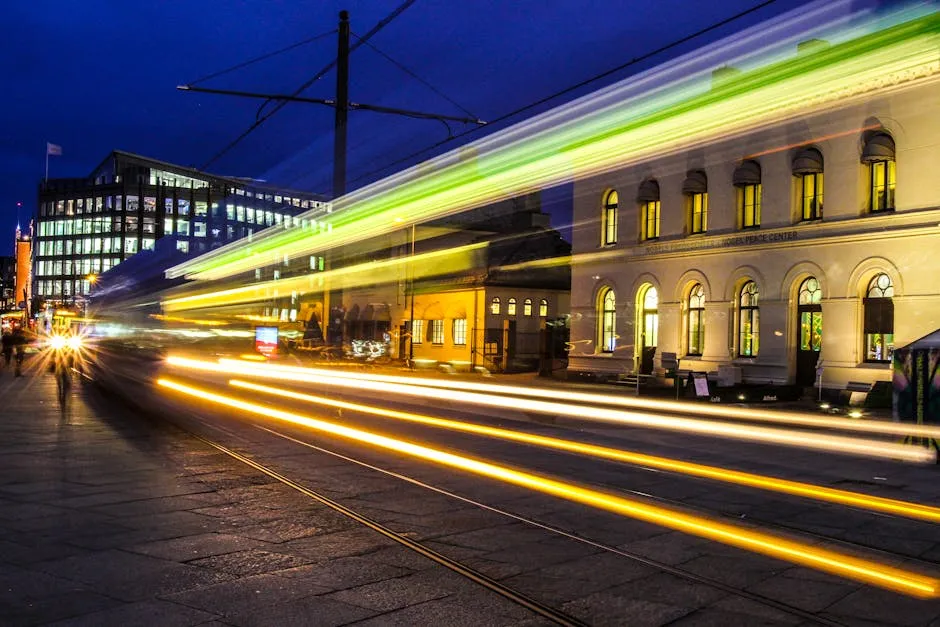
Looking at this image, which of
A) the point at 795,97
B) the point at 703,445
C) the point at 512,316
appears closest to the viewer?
the point at 703,445

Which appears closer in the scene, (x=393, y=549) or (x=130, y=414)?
(x=393, y=549)

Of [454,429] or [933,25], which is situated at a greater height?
[933,25]

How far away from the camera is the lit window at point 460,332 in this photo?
4419cm

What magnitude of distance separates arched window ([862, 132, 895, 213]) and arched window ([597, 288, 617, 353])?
10946 millimetres

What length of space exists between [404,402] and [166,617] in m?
18.0

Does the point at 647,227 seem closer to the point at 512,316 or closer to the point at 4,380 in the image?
the point at 512,316

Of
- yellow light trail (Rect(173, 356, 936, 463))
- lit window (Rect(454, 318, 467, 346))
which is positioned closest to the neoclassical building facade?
yellow light trail (Rect(173, 356, 936, 463))

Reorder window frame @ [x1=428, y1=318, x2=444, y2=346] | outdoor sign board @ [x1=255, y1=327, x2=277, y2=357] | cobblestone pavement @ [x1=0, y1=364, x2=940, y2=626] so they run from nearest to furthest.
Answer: cobblestone pavement @ [x1=0, y1=364, x2=940, y2=626] < outdoor sign board @ [x1=255, y1=327, x2=277, y2=357] < window frame @ [x1=428, y1=318, x2=444, y2=346]

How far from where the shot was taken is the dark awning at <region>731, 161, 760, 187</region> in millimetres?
26250

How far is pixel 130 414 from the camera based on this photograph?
18.4m

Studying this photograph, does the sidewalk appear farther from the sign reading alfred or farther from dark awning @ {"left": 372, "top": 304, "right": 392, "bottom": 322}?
dark awning @ {"left": 372, "top": 304, "right": 392, "bottom": 322}

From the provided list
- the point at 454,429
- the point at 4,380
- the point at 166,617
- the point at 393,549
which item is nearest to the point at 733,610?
the point at 393,549

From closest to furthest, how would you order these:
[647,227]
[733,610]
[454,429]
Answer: [733,610] < [454,429] < [647,227]

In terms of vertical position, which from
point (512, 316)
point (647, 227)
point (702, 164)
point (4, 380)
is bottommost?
point (4, 380)
